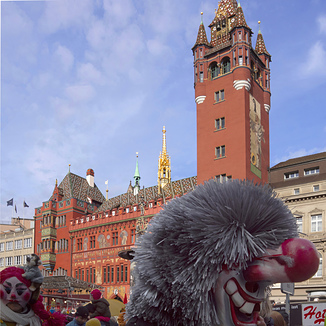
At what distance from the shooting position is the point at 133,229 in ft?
113

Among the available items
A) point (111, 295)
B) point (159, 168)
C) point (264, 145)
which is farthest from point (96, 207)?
point (264, 145)

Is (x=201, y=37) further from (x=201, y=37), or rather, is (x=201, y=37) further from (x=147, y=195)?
(x=147, y=195)

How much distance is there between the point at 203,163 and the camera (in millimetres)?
27047

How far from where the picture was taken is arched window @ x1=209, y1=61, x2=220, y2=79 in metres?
28.5

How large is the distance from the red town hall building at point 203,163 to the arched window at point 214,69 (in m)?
0.07

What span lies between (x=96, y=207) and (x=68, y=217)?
3.70 metres

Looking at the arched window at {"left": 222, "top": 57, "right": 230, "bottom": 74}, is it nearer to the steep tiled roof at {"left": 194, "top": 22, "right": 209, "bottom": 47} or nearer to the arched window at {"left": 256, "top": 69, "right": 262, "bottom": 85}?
the steep tiled roof at {"left": 194, "top": 22, "right": 209, "bottom": 47}

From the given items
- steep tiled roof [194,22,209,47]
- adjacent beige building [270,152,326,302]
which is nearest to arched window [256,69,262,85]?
steep tiled roof [194,22,209,47]

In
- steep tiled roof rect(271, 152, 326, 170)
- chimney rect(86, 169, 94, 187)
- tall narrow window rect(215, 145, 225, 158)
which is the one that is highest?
chimney rect(86, 169, 94, 187)

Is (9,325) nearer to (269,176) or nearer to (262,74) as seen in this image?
(269,176)

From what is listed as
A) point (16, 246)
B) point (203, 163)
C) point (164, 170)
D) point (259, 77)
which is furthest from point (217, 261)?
point (16, 246)

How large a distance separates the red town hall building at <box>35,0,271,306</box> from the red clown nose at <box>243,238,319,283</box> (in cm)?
1769

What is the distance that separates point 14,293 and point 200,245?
4.42 feet

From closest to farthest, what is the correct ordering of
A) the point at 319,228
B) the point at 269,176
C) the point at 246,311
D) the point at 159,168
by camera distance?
1. the point at 246,311
2. the point at 319,228
3. the point at 269,176
4. the point at 159,168
